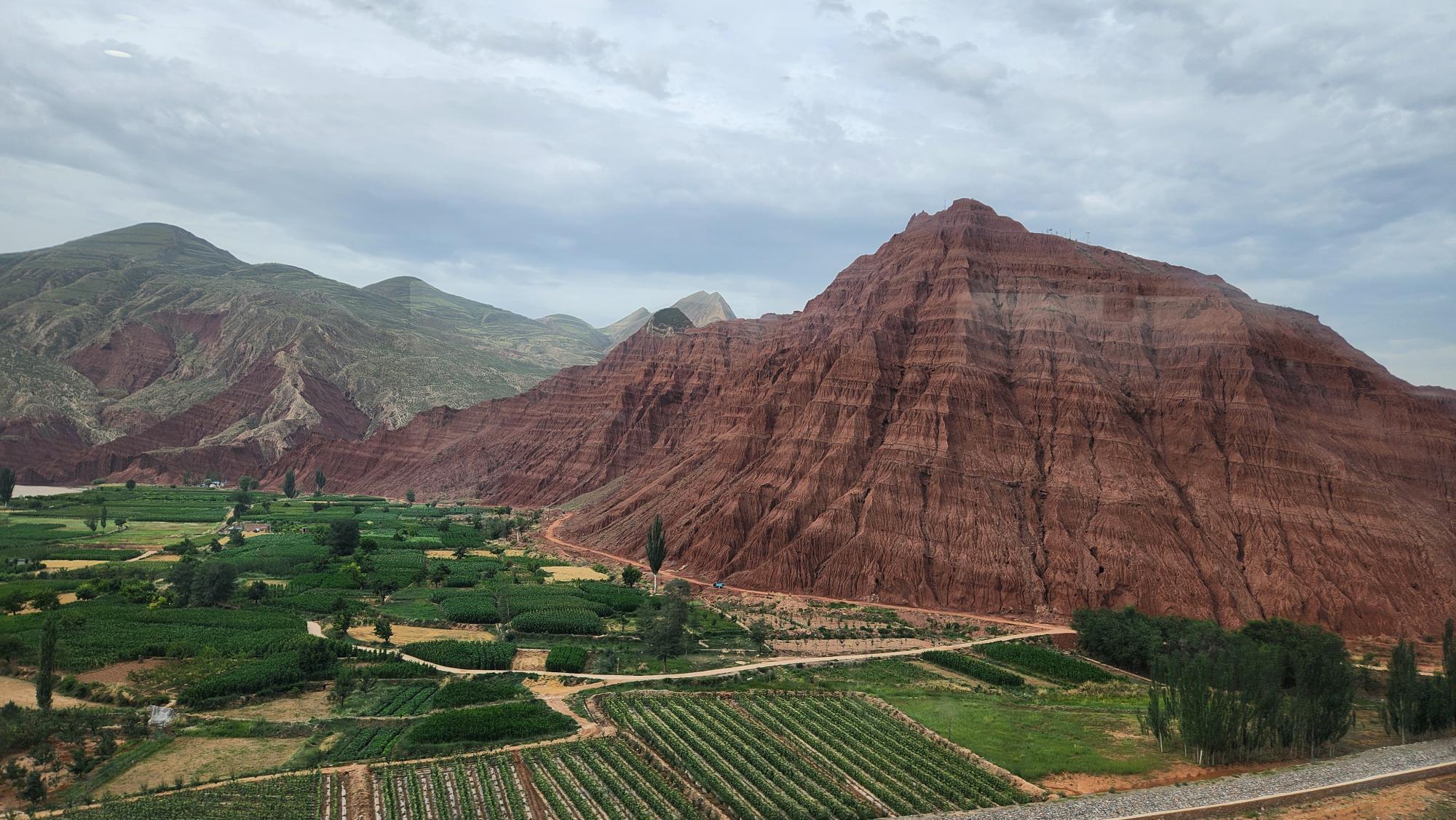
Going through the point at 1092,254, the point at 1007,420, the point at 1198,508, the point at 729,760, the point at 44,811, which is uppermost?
the point at 1092,254

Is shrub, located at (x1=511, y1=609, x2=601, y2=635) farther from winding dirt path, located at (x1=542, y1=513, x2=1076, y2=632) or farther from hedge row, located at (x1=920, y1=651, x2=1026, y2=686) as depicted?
hedge row, located at (x1=920, y1=651, x2=1026, y2=686)

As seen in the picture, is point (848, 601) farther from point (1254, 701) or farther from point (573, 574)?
point (1254, 701)

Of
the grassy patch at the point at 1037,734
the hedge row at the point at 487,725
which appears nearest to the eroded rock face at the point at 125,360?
the hedge row at the point at 487,725

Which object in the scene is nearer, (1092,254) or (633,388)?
(1092,254)

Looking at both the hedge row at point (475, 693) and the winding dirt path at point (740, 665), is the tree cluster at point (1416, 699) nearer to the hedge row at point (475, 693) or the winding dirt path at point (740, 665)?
the winding dirt path at point (740, 665)

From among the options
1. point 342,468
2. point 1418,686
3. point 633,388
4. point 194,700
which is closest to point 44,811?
point 194,700

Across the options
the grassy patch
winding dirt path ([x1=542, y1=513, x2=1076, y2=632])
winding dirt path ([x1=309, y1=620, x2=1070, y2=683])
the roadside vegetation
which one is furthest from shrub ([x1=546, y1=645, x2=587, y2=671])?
winding dirt path ([x1=542, y1=513, x2=1076, y2=632])

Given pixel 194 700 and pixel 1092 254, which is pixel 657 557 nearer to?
pixel 194 700
